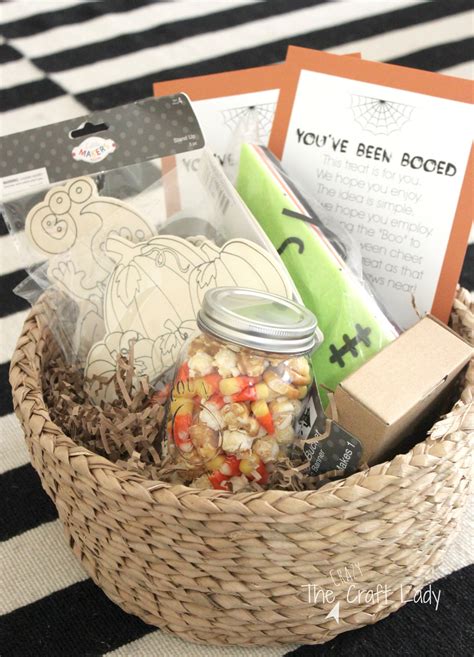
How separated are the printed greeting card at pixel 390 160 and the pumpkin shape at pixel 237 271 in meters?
0.15

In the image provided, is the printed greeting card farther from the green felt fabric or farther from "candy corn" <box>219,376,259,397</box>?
"candy corn" <box>219,376,259,397</box>

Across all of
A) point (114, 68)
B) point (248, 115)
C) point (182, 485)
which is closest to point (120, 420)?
point (182, 485)

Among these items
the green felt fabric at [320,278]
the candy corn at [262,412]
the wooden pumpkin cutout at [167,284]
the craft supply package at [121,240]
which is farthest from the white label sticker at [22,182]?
the candy corn at [262,412]

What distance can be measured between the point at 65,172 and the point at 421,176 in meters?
0.37

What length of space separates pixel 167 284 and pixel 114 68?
36.0 inches

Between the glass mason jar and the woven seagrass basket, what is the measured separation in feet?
0.22

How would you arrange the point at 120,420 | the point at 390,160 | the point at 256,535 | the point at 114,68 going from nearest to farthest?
the point at 256,535 < the point at 120,420 < the point at 390,160 < the point at 114,68

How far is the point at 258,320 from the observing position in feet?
2.25

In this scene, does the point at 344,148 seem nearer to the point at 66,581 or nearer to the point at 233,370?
the point at 233,370

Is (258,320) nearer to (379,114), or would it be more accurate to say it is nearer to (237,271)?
(237,271)

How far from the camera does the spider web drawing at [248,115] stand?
0.94 m

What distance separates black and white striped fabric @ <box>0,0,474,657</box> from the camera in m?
0.83

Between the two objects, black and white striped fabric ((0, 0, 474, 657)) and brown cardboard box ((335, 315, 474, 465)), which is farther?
black and white striped fabric ((0, 0, 474, 657))

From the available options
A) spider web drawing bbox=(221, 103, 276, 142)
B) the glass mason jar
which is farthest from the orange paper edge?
the glass mason jar
